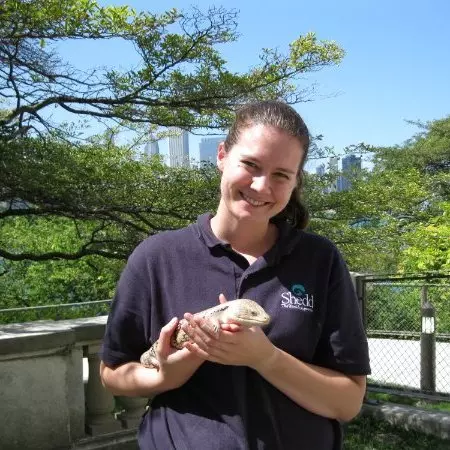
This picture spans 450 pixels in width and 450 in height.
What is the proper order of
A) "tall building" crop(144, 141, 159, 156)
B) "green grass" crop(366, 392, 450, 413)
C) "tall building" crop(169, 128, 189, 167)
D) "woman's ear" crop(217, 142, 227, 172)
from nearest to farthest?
"woman's ear" crop(217, 142, 227, 172) < "green grass" crop(366, 392, 450, 413) < "tall building" crop(169, 128, 189, 167) < "tall building" crop(144, 141, 159, 156)

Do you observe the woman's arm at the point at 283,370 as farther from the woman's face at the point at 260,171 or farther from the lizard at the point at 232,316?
the woman's face at the point at 260,171

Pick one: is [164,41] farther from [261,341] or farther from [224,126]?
[261,341]

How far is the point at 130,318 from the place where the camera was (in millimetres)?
1653

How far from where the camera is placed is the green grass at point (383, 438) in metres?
4.99

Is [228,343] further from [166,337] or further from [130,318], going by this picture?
[130,318]

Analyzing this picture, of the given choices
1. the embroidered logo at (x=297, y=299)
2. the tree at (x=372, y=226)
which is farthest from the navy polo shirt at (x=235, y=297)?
the tree at (x=372, y=226)

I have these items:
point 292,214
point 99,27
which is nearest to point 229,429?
point 292,214

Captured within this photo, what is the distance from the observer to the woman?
5.05 feet

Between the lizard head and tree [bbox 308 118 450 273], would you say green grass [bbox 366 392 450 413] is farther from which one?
the lizard head

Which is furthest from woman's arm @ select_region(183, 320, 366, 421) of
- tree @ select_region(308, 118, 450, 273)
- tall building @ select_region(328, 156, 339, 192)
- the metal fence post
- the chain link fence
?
the chain link fence

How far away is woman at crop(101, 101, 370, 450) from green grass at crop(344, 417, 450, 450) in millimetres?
3692

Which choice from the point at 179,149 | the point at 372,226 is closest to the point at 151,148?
the point at 179,149

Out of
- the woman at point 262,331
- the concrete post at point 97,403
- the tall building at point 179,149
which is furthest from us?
the tall building at point 179,149

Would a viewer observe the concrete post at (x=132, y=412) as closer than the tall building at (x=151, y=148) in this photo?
Yes
